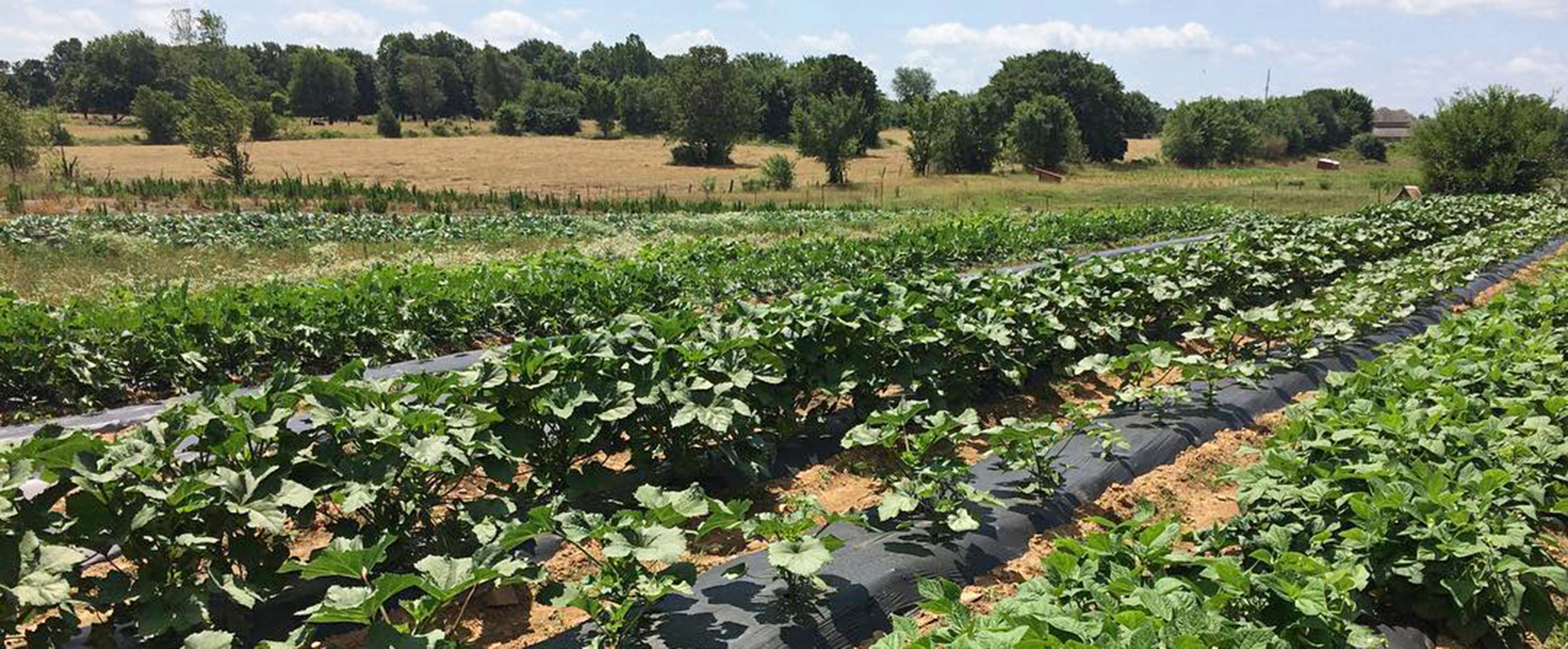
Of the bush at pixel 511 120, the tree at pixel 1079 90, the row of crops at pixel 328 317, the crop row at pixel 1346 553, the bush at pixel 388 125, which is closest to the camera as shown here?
the crop row at pixel 1346 553

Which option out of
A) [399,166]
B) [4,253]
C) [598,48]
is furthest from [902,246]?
[598,48]

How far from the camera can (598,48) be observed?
13125cm

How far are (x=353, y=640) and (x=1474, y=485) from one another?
14.3ft

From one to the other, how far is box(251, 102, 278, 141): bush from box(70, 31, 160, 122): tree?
31.1 meters

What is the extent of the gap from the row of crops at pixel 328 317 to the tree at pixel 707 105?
44541mm

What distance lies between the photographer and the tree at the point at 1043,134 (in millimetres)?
55219

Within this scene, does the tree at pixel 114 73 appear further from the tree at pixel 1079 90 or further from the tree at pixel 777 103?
the tree at pixel 1079 90

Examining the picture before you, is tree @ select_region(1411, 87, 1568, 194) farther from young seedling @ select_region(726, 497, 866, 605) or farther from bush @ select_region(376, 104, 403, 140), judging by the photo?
bush @ select_region(376, 104, 403, 140)

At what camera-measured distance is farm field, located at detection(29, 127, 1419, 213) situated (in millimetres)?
35281

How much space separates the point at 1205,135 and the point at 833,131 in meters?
36.8

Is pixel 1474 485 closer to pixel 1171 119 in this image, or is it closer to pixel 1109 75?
pixel 1171 119

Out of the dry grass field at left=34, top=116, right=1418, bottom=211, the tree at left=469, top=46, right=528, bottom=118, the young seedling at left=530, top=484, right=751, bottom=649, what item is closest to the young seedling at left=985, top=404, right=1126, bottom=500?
the young seedling at left=530, top=484, right=751, bottom=649

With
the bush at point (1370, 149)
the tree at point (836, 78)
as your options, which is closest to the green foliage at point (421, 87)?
the tree at point (836, 78)

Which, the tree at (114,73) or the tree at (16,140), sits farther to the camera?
the tree at (114,73)
